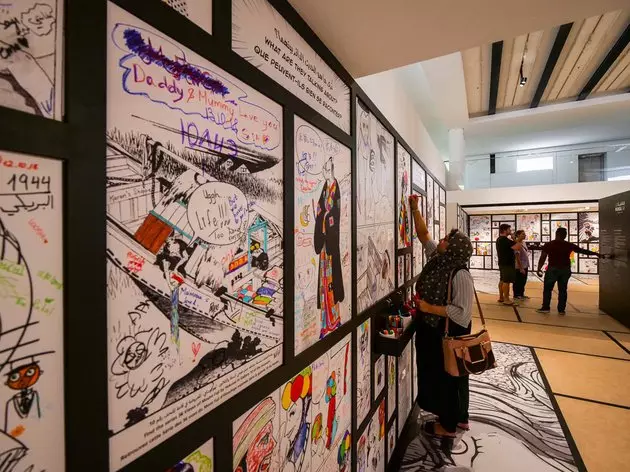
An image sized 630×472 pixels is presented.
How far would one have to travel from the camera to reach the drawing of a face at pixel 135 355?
621 mm

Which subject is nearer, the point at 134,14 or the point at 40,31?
the point at 40,31

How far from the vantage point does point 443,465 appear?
2.23 m

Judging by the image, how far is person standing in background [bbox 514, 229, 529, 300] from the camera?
7005 millimetres

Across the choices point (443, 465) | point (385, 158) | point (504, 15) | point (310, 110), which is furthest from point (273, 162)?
point (443, 465)

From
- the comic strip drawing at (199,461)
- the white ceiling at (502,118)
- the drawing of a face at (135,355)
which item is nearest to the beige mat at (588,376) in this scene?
the comic strip drawing at (199,461)

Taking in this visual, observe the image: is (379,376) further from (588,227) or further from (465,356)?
(588,227)

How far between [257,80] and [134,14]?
0.38 meters

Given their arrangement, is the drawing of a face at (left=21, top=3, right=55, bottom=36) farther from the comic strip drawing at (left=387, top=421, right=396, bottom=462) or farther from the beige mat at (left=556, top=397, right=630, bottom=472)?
the beige mat at (left=556, top=397, right=630, bottom=472)

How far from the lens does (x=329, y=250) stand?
1421mm

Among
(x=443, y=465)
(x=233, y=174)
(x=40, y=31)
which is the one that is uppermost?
(x=40, y=31)

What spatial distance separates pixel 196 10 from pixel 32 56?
43 centimetres

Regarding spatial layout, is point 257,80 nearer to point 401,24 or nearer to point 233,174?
point 233,174

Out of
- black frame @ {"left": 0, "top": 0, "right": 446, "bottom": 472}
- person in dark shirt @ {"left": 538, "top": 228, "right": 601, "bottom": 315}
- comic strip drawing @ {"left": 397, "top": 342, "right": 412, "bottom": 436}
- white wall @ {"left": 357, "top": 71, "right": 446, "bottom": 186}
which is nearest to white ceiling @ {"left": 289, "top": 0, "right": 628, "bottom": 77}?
white wall @ {"left": 357, "top": 71, "right": 446, "bottom": 186}

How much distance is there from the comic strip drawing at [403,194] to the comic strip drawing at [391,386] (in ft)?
2.97
